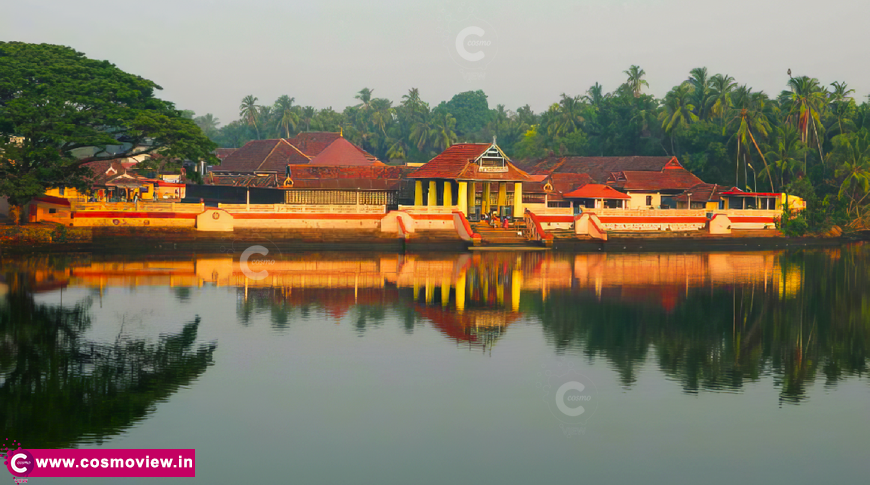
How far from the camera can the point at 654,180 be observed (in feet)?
219

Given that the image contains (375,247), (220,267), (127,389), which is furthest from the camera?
(375,247)

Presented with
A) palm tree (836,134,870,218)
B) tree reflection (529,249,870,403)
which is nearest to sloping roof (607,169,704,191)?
palm tree (836,134,870,218)

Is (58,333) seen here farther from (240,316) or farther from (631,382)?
(631,382)

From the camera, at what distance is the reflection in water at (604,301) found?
21.7 m

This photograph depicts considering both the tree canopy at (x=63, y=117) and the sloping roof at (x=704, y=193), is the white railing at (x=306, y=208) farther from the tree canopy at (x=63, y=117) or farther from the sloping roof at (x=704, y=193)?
the sloping roof at (x=704, y=193)

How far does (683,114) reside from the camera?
251 feet

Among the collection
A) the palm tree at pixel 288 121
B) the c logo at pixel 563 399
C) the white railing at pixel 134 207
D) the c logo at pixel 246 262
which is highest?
the palm tree at pixel 288 121

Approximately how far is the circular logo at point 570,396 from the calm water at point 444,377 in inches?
2.3

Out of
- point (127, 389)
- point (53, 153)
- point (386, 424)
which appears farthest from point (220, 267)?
point (386, 424)

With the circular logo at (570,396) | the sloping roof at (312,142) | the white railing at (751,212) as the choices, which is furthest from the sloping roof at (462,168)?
the circular logo at (570,396)

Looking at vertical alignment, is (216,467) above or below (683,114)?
below

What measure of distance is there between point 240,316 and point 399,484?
1460 cm

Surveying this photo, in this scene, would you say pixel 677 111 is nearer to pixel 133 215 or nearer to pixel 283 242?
pixel 283 242

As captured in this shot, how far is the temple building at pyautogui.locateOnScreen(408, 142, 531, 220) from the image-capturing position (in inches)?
2212
